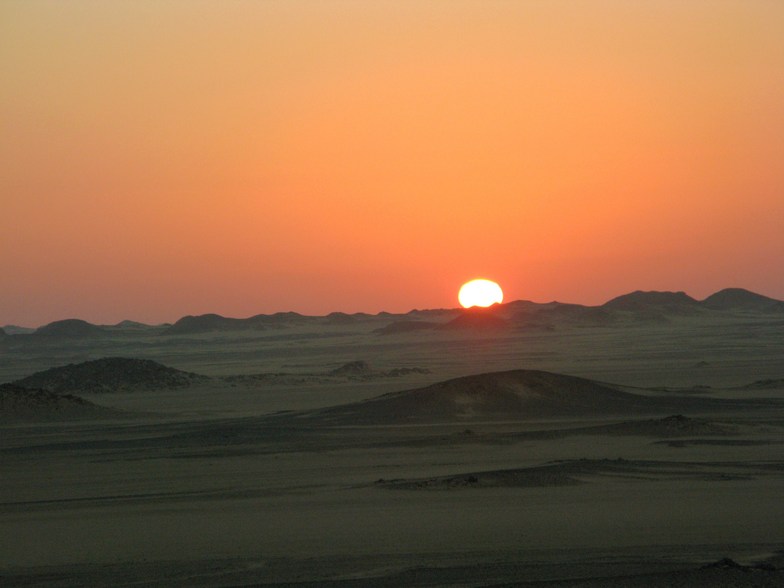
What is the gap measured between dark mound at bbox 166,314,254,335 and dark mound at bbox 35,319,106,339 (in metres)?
16.4

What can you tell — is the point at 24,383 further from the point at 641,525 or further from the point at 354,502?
the point at 641,525

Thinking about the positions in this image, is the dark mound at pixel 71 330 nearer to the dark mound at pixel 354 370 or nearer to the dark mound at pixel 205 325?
the dark mound at pixel 205 325

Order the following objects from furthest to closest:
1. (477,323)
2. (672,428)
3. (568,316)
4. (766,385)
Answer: (568,316) → (477,323) → (766,385) → (672,428)

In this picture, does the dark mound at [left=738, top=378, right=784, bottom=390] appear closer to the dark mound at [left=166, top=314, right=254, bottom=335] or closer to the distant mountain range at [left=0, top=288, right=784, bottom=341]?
the distant mountain range at [left=0, top=288, right=784, bottom=341]

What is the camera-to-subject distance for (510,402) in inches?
1400

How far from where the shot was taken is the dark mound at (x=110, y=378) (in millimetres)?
55094

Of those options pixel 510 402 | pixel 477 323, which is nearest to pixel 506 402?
pixel 510 402

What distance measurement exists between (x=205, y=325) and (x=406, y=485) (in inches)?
7026

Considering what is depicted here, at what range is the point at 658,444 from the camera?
24.1m

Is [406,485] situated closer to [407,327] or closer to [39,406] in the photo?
[39,406]

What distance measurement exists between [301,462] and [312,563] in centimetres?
1024

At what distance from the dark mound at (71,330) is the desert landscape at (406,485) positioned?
116785 mm

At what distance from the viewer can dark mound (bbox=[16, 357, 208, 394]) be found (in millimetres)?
55094

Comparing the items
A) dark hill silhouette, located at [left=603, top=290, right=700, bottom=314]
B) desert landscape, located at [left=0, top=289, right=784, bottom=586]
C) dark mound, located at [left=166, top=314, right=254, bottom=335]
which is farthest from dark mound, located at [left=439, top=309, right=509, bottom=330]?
desert landscape, located at [left=0, top=289, right=784, bottom=586]
